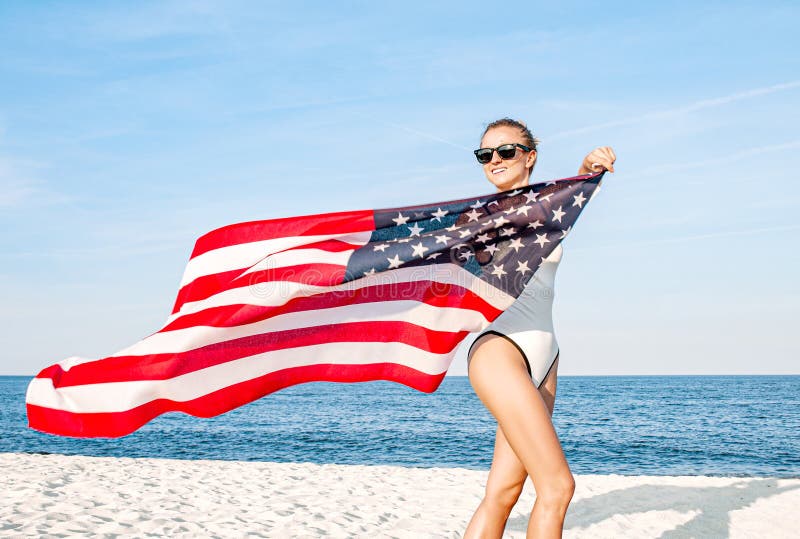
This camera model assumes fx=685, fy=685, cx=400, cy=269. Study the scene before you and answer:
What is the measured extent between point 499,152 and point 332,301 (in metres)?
1.23

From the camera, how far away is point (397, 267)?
377cm

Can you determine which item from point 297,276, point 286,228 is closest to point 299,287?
point 297,276

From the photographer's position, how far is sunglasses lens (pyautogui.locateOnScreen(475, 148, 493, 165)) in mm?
3535

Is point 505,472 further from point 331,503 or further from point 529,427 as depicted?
point 331,503

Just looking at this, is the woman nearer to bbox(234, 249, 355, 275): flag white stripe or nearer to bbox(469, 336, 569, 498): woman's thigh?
bbox(469, 336, 569, 498): woman's thigh

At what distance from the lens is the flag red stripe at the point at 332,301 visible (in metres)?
3.69

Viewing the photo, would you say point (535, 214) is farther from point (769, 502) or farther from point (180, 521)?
point (769, 502)

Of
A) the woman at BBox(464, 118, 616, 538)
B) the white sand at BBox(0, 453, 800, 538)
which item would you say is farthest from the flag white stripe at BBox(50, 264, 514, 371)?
the white sand at BBox(0, 453, 800, 538)

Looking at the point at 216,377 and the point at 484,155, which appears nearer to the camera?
the point at 484,155

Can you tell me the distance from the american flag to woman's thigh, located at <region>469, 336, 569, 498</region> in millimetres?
455

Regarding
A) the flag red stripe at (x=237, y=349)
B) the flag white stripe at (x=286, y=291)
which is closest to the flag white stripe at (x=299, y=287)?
the flag white stripe at (x=286, y=291)

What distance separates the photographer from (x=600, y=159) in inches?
138

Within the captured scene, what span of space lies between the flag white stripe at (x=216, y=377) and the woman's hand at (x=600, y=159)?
1257mm

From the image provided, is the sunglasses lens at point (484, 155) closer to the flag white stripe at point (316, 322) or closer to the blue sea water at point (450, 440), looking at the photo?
the flag white stripe at point (316, 322)
